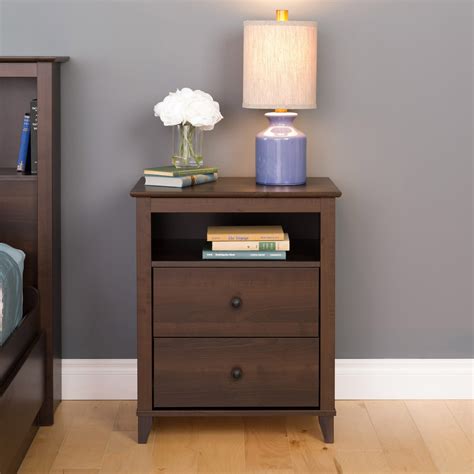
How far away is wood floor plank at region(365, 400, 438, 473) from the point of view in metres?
2.63

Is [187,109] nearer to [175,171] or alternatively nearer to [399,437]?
[175,171]

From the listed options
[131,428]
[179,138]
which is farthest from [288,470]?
[179,138]

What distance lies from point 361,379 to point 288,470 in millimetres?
672

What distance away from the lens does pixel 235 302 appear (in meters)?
2.70

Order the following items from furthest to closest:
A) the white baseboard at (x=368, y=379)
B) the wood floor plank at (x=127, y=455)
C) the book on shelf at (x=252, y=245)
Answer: the white baseboard at (x=368, y=379) → the book on shelf at (x=252, y=245) → the wood floor plank at (x=127, y=455)

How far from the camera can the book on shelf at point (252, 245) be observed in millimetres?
2705

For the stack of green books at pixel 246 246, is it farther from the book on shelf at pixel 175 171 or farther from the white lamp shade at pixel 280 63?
the white lamp shade at pixel 280 63

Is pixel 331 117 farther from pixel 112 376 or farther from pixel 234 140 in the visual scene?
pixel 112 376

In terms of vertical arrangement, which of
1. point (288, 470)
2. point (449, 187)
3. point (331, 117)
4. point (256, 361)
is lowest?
point (288, 470)

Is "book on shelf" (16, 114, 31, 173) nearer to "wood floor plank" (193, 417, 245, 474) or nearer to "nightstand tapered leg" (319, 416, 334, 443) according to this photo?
"wood floor plank" (193, 417, 245, 474)

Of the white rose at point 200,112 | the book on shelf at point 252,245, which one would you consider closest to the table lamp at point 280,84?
the white rose at point 200,112

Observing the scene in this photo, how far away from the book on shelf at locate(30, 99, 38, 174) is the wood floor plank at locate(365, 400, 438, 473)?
1.37m

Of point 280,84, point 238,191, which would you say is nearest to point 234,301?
point 238,191

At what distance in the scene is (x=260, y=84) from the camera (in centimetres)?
274
